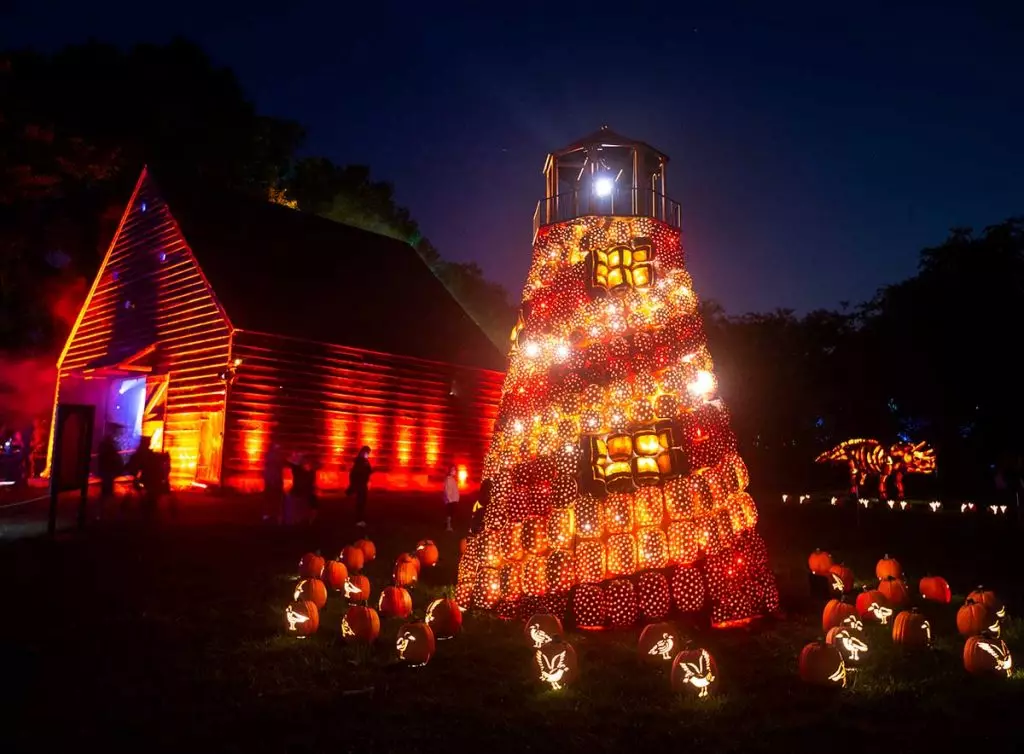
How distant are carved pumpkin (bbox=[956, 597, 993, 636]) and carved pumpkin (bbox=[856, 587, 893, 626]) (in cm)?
73

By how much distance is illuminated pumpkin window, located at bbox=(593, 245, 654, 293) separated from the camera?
842cm

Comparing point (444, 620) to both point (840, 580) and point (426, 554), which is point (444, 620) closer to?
point (426, 554)

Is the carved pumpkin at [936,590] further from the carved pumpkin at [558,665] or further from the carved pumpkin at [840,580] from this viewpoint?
the carved pumpkin at [558,665]

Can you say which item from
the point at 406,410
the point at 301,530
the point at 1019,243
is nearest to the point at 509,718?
the point at 301,530

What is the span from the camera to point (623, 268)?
843cm

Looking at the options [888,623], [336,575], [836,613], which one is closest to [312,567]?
[336,575]

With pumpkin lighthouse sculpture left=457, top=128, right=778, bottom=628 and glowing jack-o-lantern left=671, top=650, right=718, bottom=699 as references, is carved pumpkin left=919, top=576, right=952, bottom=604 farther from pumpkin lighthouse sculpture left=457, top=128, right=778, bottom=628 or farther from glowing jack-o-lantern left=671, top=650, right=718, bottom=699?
glowing jack-o-lantern left=671, top=650, right=718, bottom=699

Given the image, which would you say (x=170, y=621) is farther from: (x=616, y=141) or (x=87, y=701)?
(x=616, y=141)

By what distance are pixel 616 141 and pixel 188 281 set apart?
15.4 meters

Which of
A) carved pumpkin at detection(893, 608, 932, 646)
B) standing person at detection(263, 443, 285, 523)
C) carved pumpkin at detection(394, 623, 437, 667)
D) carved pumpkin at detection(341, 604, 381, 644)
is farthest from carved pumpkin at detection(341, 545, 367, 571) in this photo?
carved pumpkin at detection(893, 608, 932, 646)

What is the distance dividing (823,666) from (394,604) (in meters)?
4.19

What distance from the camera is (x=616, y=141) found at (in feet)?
30.7

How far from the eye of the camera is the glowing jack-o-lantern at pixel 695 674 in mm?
5770

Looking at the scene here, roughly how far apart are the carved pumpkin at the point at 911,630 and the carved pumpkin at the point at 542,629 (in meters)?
3.16
